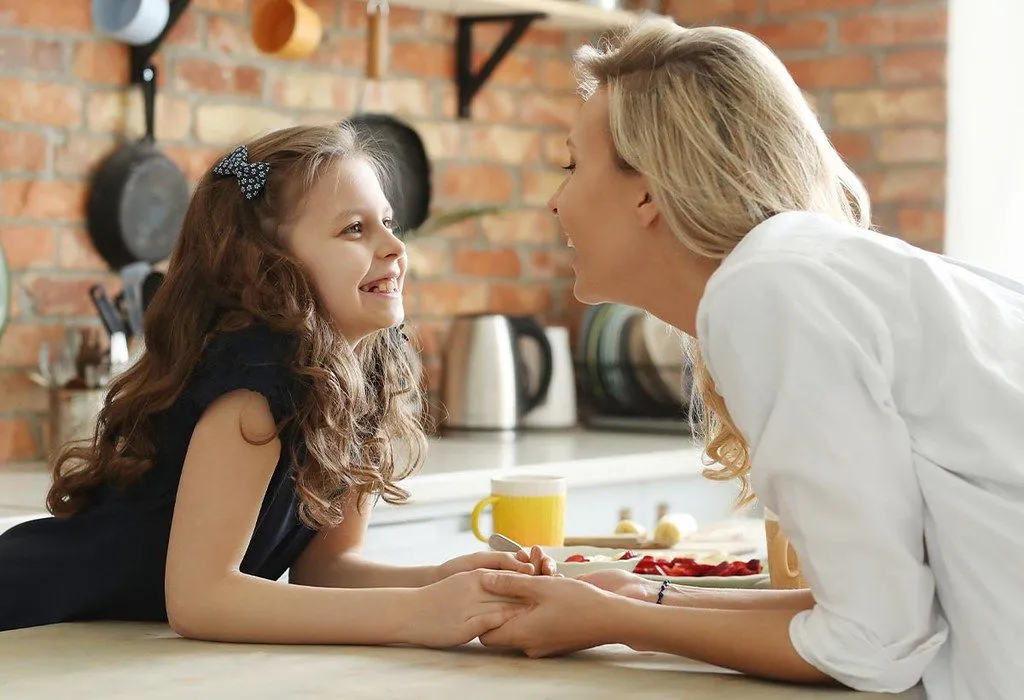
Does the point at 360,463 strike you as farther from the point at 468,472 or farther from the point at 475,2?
the point at 475,2

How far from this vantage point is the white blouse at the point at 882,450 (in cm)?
104

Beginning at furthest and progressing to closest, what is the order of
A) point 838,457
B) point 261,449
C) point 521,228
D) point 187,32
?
1. point 521,228
2. point 187,32
3. point 261,449
4. point 838,457

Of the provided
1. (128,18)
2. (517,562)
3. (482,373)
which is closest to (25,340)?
(128,18)

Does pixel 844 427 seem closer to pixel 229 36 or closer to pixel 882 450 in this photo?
pixel 882 450

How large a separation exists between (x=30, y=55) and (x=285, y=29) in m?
0.53

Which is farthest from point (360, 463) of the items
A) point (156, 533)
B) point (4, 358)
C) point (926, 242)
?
point (926, 242)

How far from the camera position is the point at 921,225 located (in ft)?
11.2

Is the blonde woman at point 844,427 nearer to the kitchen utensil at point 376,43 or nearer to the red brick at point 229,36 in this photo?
the kitchen utensil at point 376,43

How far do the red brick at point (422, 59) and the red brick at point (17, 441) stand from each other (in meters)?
1.20

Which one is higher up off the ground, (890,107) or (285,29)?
(285,29)

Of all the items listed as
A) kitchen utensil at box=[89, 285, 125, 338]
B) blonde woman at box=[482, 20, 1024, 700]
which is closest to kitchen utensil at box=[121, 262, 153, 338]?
kitchen utensil at box=[89, 285, 125, 338]

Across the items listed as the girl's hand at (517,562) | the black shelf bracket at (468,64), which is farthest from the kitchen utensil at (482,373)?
the girl's hand at (517,562)

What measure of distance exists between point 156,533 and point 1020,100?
2494mm

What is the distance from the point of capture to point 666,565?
5.18 feet
